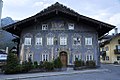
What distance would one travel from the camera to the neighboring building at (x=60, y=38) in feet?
92.3

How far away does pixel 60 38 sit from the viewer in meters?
28.5

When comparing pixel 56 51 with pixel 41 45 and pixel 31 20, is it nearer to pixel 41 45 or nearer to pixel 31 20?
pixel 41 45

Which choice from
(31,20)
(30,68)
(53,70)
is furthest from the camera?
(31,20)

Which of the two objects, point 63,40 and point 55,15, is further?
point 55,15

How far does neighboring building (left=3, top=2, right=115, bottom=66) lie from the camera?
28141 millimetres

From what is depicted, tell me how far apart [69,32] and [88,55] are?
414 cm

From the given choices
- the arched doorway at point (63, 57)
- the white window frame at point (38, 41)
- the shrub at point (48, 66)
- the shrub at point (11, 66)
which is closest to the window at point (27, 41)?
the white window frame at point (38, 41)

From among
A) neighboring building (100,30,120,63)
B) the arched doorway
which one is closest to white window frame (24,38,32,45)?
the arched doorway

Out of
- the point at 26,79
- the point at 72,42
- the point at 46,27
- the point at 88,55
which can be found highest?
the point at 46,27

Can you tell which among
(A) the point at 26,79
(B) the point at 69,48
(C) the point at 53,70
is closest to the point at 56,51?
(B) the point at 69,48

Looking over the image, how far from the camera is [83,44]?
28531 millimetres

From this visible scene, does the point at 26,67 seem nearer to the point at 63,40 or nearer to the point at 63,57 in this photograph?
the point at 63,57

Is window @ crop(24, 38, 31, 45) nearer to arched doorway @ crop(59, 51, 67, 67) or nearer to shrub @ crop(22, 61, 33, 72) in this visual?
arched doorway @ crop(59, 51, 67, 67)

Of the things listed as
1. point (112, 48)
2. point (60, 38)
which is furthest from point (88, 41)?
point (112, 48)
